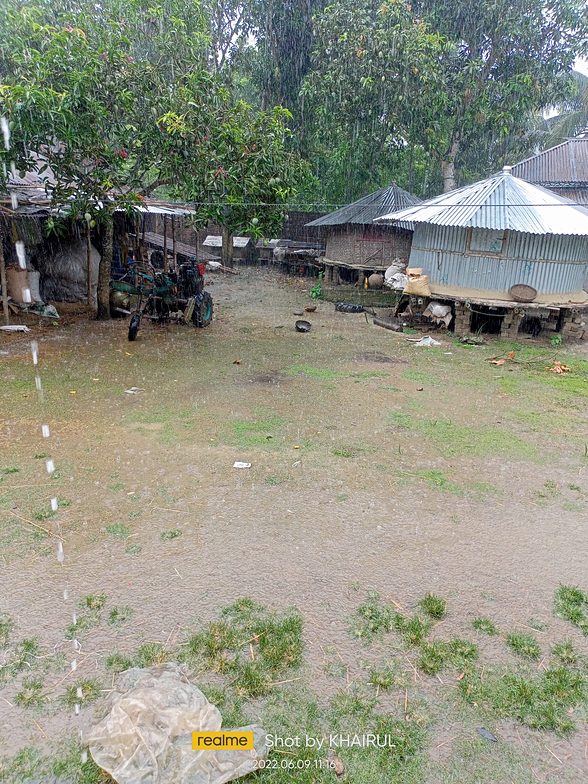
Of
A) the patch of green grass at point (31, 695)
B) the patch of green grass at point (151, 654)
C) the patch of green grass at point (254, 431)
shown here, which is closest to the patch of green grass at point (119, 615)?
the patch of green grass at point (151, 654)

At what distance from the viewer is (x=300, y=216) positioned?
83.4 ft

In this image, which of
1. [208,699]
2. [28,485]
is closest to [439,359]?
[28,485]

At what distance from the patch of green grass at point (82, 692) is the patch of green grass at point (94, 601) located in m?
0.64

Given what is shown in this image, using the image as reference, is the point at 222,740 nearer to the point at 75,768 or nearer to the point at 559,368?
the point at 75,768

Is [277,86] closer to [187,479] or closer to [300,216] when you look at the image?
[300,216]

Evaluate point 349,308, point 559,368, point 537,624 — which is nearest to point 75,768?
point 537,624

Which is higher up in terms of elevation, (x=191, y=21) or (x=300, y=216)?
(x=191, y=21)

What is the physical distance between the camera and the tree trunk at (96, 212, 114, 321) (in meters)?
12.1

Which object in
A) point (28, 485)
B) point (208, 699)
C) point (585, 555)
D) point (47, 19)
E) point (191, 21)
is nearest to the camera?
point (208, 699)

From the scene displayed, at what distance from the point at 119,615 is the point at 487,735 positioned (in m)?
2.39

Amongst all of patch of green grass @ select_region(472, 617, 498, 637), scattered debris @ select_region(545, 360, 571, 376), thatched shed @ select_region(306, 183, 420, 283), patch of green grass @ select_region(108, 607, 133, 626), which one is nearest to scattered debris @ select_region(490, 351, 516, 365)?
scattered debris @ select_region(545, 360, 571, 376)

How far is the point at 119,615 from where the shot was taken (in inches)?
145

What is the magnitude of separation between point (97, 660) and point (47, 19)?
648 inches

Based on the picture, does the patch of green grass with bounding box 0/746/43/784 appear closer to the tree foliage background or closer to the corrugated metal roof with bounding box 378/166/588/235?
the tree foliage background
